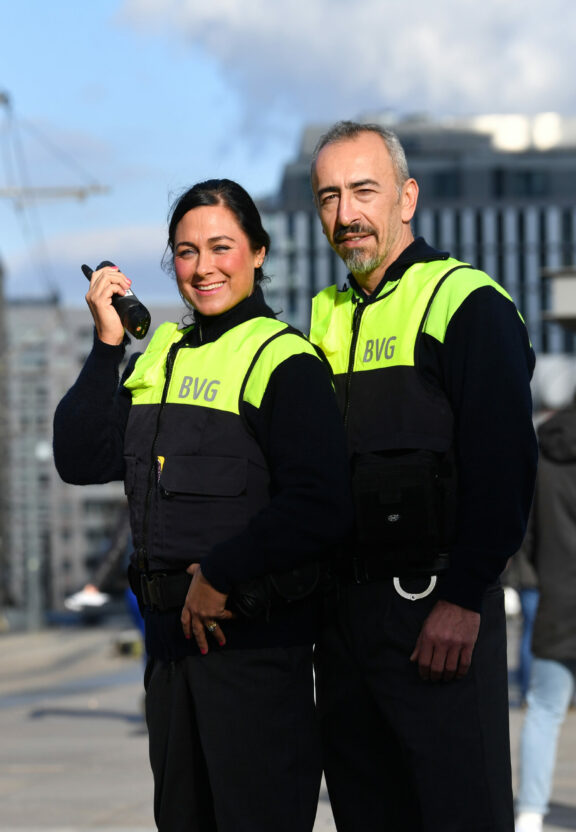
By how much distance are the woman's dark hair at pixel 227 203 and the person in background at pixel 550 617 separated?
3.08m

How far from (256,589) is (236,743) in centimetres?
33

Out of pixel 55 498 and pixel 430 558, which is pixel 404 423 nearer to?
pixel 430 558

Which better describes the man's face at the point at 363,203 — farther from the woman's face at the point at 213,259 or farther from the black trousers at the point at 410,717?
the black trousers at the point at 410,717

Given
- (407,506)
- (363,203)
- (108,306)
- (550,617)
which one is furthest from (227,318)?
(550,617)

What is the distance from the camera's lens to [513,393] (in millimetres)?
3193

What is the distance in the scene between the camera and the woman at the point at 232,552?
124 inches

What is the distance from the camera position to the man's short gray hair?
3.50 m

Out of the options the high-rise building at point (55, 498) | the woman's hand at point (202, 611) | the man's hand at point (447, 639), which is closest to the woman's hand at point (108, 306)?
the woman's hand at point (202, 611)

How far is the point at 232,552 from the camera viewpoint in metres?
3.12

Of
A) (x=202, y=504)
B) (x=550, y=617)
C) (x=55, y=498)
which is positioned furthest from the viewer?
(x=55, y=498)

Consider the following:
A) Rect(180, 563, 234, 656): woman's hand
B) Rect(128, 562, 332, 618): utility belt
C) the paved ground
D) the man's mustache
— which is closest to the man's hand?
Rect(128, 562, 332, 618): utility belt

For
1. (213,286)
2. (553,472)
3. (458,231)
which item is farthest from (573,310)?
(458,231)

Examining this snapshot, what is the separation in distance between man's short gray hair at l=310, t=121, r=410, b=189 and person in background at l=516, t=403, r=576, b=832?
311 cm

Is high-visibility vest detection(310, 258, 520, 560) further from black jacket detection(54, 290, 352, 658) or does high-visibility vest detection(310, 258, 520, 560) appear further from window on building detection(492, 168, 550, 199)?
window on building detection(492, 168, 550, 199)
